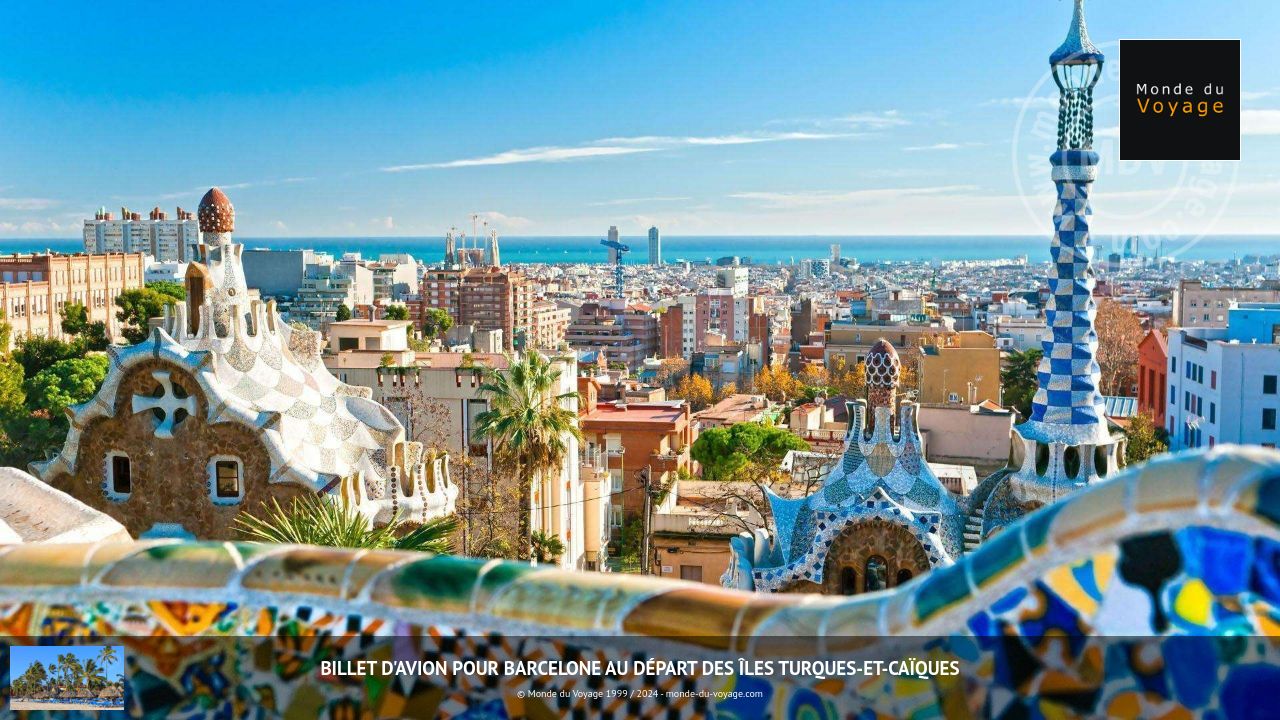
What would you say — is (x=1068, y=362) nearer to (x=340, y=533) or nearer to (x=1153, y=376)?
(x=340, y=533)

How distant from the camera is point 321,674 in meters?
3.05

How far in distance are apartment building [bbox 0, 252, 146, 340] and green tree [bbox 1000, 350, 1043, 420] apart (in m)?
39.9

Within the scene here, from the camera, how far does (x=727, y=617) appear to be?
2.79 metres

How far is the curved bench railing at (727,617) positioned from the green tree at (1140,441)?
81.8 ft

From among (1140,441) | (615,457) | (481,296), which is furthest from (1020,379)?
(481,296)

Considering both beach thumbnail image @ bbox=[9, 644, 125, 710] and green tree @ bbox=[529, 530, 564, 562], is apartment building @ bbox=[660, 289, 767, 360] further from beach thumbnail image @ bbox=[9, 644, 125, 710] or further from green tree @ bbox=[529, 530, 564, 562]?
beach thumbnail image @ bbox=[9, 644, 125, 710]

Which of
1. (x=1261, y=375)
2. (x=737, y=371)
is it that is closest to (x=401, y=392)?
(x=1261, y=375)

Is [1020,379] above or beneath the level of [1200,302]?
beneath

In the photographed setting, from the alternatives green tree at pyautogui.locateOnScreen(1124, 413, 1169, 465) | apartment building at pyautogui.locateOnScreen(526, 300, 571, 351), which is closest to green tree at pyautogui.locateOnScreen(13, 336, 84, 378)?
green tree at pyautogui.locateOnScreen(1124, 413, 1169, 465)

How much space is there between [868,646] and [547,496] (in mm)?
18991

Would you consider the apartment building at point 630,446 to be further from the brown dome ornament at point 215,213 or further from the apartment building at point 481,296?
the apartment building at point 481,296

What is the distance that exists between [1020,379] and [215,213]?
1357 inches

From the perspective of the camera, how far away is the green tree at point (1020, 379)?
142 feet

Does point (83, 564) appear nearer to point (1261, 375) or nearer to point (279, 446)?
point (279, 446)
